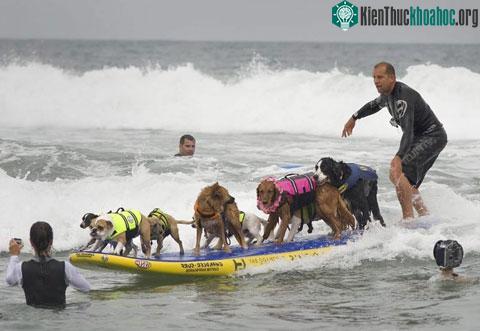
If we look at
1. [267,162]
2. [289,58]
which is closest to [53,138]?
[267,162]

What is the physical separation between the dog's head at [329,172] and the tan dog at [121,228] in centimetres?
196

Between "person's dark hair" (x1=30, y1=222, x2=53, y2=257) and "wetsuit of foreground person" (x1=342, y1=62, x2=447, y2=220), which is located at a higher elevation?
"wetsuit of foreground person" (x1=342, y1=62, x2=447, y2=220)

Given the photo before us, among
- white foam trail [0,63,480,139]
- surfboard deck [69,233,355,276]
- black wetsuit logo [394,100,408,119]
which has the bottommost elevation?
surfboard deck [69,233,355,276]

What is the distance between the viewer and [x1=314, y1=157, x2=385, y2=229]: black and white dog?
10.1 m

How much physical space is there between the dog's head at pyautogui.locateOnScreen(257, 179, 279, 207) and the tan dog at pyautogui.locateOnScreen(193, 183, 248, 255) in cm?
31

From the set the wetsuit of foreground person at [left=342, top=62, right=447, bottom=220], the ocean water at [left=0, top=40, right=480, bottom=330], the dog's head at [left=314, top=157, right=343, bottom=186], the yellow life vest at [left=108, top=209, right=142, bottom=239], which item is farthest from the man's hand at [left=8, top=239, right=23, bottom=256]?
the wetsuit of foreground person at [left=342, top=62, right=447, bottom=220]

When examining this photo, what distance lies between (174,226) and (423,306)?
3065mm

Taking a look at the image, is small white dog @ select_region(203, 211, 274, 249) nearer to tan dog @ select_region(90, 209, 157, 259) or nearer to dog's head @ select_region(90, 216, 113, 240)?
tan dog @ select_region(90, 209, 157, 259)

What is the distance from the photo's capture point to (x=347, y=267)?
998 cm

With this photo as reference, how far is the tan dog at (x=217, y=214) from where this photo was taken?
9.54 metres

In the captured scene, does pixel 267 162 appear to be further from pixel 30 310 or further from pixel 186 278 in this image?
pixel 30 310

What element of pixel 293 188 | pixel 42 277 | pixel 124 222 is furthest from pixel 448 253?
pixel 42 277

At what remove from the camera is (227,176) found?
15.7m

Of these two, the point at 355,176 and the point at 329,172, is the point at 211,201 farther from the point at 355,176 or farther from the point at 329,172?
the point at 355,176
